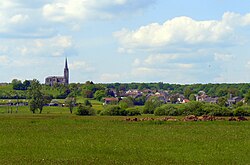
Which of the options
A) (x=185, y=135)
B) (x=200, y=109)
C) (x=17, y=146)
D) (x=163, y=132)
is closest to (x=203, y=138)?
(x=185, y=135)

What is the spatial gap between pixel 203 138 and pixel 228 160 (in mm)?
10207

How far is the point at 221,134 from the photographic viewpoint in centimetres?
3953

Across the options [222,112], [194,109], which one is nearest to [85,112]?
[194,109]

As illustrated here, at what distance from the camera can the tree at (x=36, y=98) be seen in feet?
445

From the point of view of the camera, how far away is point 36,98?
135750mm

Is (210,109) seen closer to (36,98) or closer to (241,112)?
(241,112)

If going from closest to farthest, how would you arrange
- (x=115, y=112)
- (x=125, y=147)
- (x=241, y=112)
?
(x=125, y=147), (x=241, y=112), (x=115, y=112)

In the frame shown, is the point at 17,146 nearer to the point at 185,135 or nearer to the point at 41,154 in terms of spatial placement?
the point at 41,154

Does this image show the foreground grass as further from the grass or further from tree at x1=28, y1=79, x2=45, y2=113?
tree at x1=28, y1=79, x2=45, y2=113

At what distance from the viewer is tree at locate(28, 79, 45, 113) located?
136 m

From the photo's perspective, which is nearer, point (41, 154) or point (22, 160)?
point (22, 160)

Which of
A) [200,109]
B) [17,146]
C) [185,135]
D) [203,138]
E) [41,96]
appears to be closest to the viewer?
[17,146]

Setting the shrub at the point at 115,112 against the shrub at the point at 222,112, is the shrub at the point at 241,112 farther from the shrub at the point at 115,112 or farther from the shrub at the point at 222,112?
the shrub at the point at 115,112

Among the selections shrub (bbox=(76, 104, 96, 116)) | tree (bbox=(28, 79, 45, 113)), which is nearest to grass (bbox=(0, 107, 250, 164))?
shrub (bbox=(76, 104, 96, 116))
